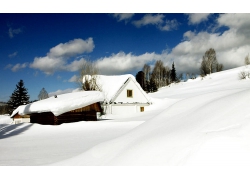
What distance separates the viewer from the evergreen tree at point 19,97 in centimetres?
5242

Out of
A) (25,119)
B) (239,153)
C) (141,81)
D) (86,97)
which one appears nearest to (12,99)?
(25,119)

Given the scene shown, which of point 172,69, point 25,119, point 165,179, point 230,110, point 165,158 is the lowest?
point 25,119

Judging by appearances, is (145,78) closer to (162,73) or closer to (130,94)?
(162,73)

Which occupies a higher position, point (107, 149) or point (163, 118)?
point (163, 118)

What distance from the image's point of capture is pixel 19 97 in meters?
53.0

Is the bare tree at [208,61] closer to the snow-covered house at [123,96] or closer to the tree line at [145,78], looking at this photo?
the tree line at [145,78]

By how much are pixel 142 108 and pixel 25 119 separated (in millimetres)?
21315

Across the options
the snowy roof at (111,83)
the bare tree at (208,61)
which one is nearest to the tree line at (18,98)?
the snowy roof at (111,83)

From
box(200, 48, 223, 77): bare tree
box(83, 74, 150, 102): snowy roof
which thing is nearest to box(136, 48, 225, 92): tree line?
box(200, 48, 223, 77): bare tree

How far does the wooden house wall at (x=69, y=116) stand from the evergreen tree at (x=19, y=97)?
3384 cm

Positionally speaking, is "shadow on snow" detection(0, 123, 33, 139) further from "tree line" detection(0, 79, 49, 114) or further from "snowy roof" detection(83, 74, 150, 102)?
"tree line" detection(0, 79, 49, 114)

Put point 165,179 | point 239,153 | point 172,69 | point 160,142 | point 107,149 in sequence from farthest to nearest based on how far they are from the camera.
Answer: point 172,69
point 107,149
point 160,142
point 165,179
point 239,153

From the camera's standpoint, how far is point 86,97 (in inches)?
822

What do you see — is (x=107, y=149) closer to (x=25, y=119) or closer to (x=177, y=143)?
(x=177, y=143)
